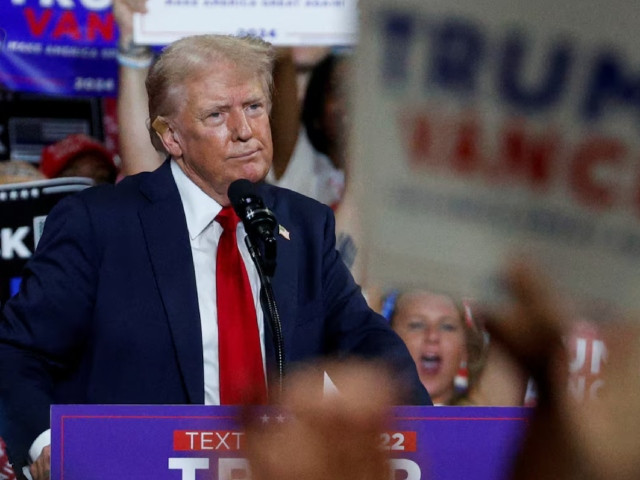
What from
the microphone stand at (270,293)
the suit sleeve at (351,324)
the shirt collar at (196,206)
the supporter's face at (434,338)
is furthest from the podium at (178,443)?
the supporter's face at (434,338)

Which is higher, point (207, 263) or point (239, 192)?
point (239, 192)

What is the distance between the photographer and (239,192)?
177 centimetres

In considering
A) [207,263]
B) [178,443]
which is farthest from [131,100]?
[178,443]

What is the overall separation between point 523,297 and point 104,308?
1.43 m

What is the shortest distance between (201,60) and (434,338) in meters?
1.39

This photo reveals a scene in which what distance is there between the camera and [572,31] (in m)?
0.54

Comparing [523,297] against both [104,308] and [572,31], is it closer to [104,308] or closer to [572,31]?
[572,31]

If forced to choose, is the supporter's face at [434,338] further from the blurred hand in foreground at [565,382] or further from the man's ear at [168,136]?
the blurred hand in foreground at [565,382]

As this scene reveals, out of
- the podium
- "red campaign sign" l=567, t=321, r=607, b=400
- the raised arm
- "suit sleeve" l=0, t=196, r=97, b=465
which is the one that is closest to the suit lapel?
"suit sleeve" l=0, t=196, r=97, b=465

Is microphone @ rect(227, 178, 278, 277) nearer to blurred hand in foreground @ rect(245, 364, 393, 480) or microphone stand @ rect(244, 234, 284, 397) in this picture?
microphone stand @ rect(244, 234, 284, 397)

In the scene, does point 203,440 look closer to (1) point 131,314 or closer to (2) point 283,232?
(1) point 131,314

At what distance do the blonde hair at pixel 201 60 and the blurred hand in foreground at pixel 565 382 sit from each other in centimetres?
148

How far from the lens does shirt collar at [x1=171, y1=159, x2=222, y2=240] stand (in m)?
1.99

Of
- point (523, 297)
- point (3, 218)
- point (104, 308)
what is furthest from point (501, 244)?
point (3, 218)
